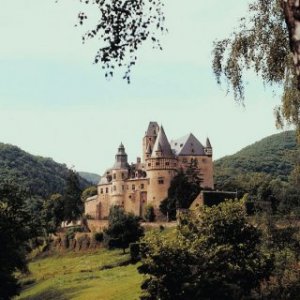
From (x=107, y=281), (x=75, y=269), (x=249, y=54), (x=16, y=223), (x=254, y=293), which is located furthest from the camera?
(x=75, y=269)

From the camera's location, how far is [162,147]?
322 feet

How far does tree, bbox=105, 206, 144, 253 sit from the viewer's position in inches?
3118

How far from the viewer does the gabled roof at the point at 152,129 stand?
348 feet

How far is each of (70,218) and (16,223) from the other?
196ft

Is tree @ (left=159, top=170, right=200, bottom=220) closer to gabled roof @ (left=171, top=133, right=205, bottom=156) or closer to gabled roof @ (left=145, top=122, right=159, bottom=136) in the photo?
gabled roof @ (left=171, top=133, right=205, bottom=156)

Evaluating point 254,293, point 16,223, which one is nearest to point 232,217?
point 254,293

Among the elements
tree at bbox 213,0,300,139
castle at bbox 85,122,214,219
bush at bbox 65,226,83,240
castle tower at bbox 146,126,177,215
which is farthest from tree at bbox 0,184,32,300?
castle at bbox 85,122,214,219

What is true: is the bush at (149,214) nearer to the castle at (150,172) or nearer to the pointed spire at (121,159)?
the castle at (150,172)

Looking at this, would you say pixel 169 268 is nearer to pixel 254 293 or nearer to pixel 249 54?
pixel 254 293

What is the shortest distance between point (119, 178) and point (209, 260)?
68.4 meters

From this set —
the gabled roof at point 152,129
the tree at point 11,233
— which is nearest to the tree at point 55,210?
the gabled roof at point 152,129

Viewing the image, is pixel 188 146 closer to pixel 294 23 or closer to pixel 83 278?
pixel 83 278

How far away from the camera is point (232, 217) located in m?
40.0

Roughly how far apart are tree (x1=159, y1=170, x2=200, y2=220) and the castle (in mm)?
1664
